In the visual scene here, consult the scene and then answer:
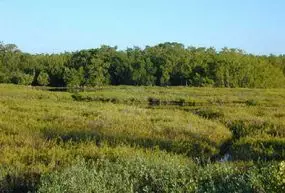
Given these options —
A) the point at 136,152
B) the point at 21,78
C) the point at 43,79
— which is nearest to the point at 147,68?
the point at 43,79

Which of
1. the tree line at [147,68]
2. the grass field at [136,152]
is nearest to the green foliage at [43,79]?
the tree line at [147,68]

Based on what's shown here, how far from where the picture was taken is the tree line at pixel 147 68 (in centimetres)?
9950

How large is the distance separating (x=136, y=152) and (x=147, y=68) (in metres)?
93.7

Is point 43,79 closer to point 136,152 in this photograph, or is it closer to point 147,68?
point 147,68

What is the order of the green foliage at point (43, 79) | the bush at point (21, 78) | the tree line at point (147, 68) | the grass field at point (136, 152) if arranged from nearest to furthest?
the grass field at point (136, 152) → the tree line at point (147, 68) → the bush at point (21, 78) → the green foliage at point (43, 79)

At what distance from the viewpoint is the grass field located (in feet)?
32.1

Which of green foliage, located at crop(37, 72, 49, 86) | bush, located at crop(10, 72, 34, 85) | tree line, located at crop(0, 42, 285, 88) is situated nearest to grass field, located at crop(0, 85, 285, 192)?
tree line, located at crop(0, 42, 285, 88)

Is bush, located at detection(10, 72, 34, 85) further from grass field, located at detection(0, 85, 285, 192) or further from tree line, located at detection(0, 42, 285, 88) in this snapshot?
grass field, located at detection(0, 85, 285, 192)

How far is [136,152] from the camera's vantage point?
1722cm

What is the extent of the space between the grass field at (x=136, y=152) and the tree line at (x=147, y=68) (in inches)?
2497

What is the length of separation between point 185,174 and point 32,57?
11546cm

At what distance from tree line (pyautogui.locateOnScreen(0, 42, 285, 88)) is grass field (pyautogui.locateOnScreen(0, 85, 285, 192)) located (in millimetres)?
63422

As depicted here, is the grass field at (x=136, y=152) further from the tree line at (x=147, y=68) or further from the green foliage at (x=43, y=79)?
the green foliage at (x=43, y=79)

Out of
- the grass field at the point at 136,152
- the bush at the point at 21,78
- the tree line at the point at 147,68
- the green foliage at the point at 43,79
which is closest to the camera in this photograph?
the grass field at the point at 136,152
